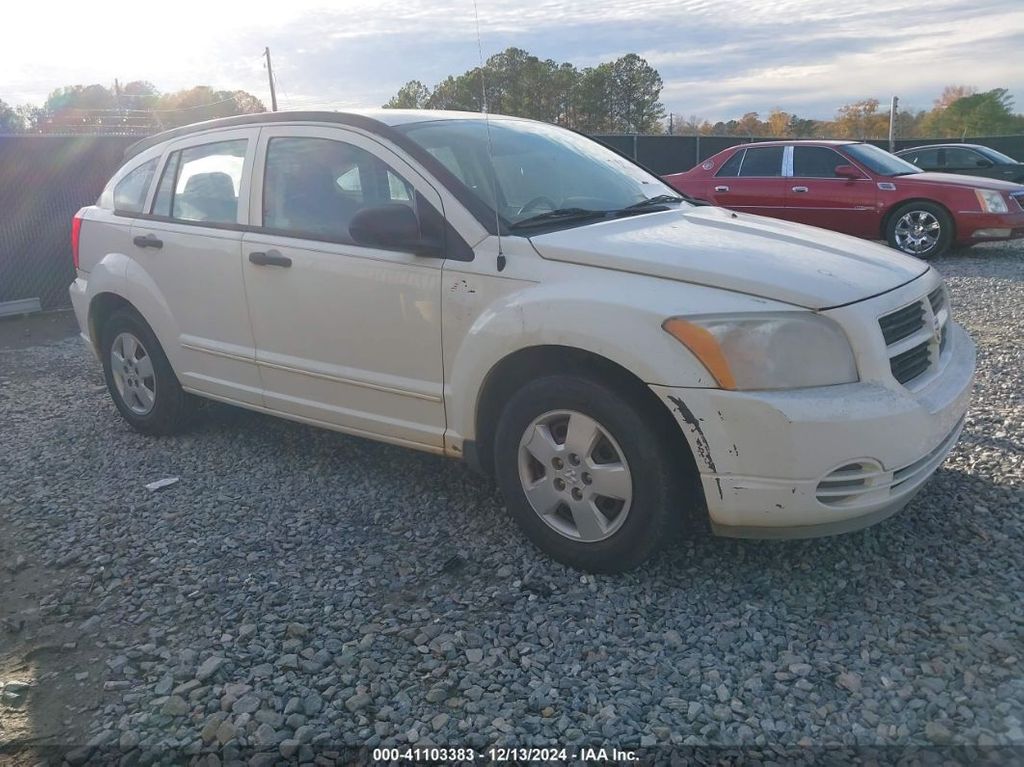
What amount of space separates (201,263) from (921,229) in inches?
377

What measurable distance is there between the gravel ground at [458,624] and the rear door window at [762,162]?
806 centimetres

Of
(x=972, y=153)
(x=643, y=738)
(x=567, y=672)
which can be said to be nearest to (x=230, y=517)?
(x=567, y=672)

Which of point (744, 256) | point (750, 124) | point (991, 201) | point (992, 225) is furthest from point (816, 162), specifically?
point (750, 124)

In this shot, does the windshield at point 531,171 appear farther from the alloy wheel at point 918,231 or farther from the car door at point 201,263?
the alloy wheel at point 918,231

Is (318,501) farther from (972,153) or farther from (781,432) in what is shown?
(972,153)

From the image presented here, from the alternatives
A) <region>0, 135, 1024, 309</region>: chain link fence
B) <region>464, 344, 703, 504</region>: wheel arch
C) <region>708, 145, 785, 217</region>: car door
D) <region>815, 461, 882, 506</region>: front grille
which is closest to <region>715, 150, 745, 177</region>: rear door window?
<region>708, 145, 785, 217</region>: car door

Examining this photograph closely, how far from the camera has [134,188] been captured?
521cm

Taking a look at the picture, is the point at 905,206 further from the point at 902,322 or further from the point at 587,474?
the point at 587,474

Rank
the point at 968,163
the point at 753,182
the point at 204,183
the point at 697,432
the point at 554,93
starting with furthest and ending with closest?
the point at 968,163, the point at 554,93, the point at 753,182, the point at 204,183, the point at 697,432

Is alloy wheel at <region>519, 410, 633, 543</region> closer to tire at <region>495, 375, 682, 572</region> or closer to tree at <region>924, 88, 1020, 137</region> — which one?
tire at <region>495, 375, 682, 572</region>

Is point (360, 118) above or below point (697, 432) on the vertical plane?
above

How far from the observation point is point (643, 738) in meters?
2.46

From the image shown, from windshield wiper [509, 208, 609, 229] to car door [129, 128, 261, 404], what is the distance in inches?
63.5

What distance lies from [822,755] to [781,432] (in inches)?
38.2
